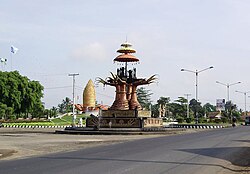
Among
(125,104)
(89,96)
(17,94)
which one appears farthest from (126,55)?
(89,96)

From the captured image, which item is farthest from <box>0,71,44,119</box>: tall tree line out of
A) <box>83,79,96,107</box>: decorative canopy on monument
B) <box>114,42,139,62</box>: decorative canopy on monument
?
<box>83,79,96,107</box>: decorative canopy on monument

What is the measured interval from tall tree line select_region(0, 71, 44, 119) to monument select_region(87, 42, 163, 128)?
28.8 metres

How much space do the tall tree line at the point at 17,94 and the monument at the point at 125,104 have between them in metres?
28.8

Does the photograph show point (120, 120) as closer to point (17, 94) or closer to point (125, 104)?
point (125, 104)

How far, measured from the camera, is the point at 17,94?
79.8m

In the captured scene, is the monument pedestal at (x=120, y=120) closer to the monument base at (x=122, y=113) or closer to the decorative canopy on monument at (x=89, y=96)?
the monument base at (x=122, y=113)

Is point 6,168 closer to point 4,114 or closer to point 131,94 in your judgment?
point 131,94

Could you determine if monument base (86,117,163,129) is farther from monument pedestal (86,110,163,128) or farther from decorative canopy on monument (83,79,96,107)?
decorative canopy on monument (83,79,96,107)

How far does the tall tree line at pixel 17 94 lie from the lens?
255 ft

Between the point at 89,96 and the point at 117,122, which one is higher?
the point at 89,96

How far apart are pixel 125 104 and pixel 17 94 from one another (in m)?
34.0

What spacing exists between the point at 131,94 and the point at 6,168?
41.0m

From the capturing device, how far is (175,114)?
5497 inches

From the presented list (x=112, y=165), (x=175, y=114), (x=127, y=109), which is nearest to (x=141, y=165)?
(x=112, y=165)
